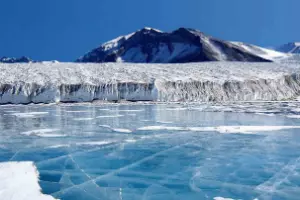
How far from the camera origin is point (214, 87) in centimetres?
3741

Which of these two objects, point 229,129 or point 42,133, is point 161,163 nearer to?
point 229,129

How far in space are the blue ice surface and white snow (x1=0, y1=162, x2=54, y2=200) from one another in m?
0.19

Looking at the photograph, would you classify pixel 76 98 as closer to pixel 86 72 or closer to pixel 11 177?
pixel 86 72

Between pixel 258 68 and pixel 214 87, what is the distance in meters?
10.6

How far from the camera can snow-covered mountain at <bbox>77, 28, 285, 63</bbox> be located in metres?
79.2

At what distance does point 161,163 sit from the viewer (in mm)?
7551

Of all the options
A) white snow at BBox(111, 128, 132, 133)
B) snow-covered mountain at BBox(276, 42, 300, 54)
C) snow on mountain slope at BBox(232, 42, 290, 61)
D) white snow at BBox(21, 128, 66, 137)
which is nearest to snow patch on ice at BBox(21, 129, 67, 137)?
white snow at BBox(21, 128, 66, 137)

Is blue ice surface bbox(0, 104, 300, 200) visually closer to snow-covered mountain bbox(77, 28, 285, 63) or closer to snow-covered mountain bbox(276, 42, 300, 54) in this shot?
snow-covered mountain bbox(77, 28, 285, 63)

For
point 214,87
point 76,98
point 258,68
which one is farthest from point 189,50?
point 76,98

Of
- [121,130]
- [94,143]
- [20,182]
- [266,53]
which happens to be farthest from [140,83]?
[266,53]

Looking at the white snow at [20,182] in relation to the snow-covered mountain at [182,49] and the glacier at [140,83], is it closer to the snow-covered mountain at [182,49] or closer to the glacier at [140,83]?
the glacier at [140,83]

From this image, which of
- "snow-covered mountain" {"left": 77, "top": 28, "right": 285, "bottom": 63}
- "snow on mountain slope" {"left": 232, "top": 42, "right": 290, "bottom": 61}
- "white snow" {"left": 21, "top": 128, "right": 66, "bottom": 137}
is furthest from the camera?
"snow on mountain slope" {"left": 232, "top": 42, "right": 290, "bottom": 61}

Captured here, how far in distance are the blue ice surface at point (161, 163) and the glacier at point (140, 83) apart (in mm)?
22527

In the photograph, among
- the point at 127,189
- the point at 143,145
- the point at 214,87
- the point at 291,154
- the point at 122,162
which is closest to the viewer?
the point at 127,189
